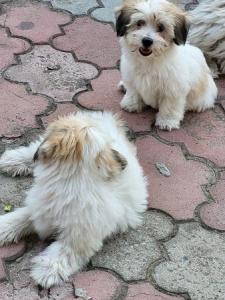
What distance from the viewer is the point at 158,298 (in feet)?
8.35

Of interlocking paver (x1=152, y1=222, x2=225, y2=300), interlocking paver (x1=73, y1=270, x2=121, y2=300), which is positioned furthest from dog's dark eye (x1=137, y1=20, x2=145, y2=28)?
interlocking paver (x1=73, y1=270, x2=121, y2=300)

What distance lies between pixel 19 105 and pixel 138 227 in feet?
3.69

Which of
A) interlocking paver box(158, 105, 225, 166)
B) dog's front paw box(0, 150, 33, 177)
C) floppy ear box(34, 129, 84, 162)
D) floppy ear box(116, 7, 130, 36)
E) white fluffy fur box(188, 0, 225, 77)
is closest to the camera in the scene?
floppy ear box(34, 129, 84, 162)

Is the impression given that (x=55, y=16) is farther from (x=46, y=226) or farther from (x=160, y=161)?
(x=46, y=226)

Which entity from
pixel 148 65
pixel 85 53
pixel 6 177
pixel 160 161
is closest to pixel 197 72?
pixel 148 65

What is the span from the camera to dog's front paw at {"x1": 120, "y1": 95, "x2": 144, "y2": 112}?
3.55 meters

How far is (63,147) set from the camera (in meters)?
2.40

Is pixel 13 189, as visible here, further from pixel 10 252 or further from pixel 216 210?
pixel 216 210

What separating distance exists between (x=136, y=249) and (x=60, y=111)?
1090 millimetres

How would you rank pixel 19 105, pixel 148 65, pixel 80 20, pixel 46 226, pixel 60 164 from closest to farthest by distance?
pixel 60 164 → pixel 46 226 → pixel 148 65 → pixel 19 105 → pixel 80 20

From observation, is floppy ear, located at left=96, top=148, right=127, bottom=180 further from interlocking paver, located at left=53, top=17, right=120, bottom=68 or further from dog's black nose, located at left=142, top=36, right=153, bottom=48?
interlocking paver, located at left=53, top=17, right=120, bottom=68

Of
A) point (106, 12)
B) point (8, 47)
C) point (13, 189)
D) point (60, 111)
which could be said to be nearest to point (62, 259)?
point (13, 189)

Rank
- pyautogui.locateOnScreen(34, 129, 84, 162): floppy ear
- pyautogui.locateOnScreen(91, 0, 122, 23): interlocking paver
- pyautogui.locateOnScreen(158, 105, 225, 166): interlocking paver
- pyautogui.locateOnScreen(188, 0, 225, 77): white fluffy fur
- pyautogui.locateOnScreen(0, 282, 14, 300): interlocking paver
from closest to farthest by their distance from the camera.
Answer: pyautogui.locateOnScreen(34, 129, 84, 162): floppy ear → pyautogui.locateOnScreen(0, 282, 14, 300): interlocking paver → pyautogui.locateOnScreen(158, 105, 225, 166): interlocking paver → pyautogui.locateOnScreen(188, 0, 225, 77): white fluffy fur → pyautogui.locateOnScreen(91, 0, 122, 23): interlocking paver

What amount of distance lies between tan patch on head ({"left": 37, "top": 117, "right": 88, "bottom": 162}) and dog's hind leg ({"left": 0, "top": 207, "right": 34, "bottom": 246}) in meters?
0.39
